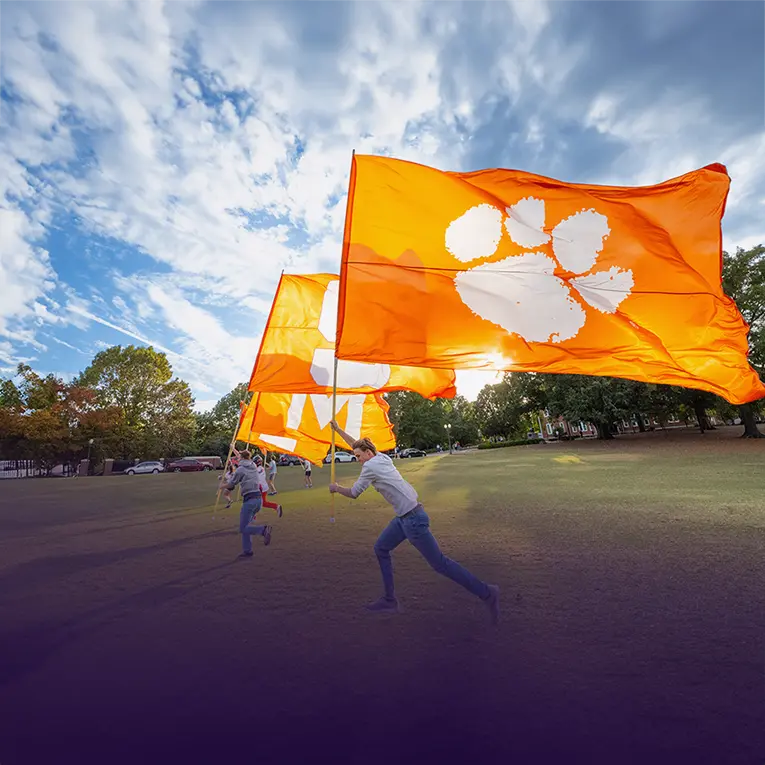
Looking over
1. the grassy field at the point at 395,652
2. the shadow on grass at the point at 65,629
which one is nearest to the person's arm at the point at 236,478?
the grassy field at the point at 395,652

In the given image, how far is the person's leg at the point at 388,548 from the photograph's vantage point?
4340 millimetres

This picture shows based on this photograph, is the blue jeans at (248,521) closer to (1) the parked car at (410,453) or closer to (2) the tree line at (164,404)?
(2) the tree line at (164,404)

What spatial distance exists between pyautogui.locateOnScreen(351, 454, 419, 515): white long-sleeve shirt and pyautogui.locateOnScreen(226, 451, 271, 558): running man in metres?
3.47

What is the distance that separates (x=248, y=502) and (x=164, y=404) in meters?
51.7

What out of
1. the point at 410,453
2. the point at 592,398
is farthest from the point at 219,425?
the point at 592,398

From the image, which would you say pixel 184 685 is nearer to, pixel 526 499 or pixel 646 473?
pixel 526 499

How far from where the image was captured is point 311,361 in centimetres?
820

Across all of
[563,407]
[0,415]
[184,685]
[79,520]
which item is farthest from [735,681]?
[0,415]

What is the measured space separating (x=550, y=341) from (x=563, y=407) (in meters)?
33.8

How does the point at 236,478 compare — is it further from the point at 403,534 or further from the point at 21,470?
the point at 21,470

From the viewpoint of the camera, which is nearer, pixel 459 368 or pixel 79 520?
pixel 459 368

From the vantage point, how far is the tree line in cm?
2895

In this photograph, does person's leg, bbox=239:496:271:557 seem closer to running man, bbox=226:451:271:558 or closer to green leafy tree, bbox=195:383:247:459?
running man, bbox=226:451:271:558

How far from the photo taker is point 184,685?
10.0 feet
